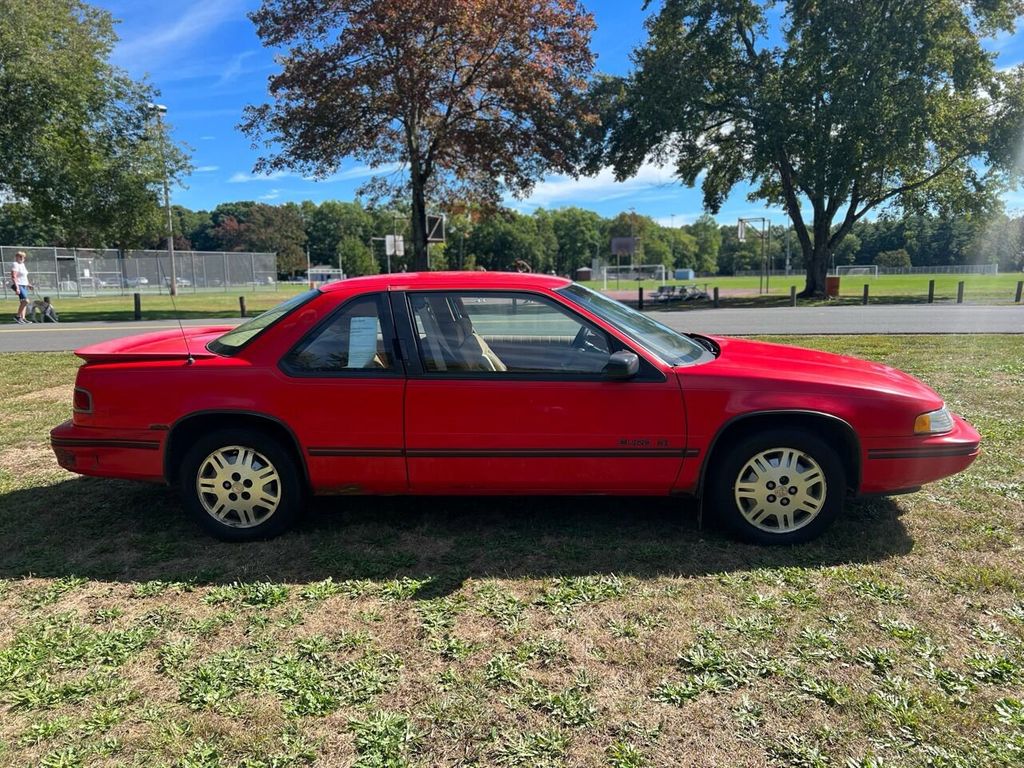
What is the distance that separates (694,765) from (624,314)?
2.59 m

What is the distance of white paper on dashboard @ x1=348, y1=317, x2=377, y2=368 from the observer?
3.81 meters

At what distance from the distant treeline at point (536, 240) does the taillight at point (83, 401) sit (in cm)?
7169

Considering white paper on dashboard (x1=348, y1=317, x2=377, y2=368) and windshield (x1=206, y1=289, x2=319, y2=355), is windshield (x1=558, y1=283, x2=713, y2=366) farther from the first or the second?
windshield (x1=206, y1=289, x2=319, y2=355)

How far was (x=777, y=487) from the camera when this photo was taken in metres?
3.69

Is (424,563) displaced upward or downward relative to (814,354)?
downward

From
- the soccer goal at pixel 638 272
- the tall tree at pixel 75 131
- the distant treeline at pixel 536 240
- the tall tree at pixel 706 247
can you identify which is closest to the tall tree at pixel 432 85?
the tall tree at pixel 75 131

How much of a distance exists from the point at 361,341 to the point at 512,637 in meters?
1.84

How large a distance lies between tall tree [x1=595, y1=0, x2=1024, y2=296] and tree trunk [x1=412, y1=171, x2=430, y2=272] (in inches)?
412

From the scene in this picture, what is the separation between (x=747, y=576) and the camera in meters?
3.44

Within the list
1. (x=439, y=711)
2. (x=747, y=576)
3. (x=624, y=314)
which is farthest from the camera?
(x=624, y=314)

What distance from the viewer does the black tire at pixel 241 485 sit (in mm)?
3807

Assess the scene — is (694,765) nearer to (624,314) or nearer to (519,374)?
(519,374)

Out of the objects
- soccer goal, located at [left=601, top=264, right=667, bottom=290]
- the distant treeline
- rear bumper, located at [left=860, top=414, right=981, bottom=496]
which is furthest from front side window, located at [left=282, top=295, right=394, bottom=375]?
soccer goal, located at [left=601, top=264, right=667, bottom=290]

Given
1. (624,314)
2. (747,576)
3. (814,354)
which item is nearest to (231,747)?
(747,576)
